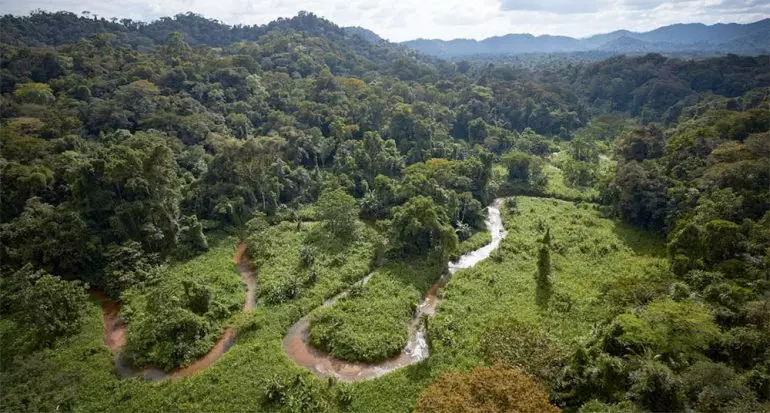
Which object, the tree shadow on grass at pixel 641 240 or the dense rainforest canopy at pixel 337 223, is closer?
the dense rainforest canopy at pixel 337 223

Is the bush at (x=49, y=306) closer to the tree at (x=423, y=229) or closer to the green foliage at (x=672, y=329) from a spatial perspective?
the tree at (x=423, y=229)

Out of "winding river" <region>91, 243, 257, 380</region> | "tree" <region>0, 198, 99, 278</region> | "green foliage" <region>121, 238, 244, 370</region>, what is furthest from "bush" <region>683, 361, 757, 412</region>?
"tree" <region>0, 198, 99, 278</region>

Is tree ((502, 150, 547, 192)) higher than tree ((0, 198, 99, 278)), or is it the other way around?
tree ((0, 198, 99, 278))

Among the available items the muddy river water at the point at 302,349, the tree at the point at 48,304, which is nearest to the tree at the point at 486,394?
the muddy river water at the point at 302,349

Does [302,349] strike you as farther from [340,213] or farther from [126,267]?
[126,267]

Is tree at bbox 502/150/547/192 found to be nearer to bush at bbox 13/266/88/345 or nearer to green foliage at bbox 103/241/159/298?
green foliage at bbox 103/241/159/298

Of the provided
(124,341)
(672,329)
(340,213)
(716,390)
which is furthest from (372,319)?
(716,390)
